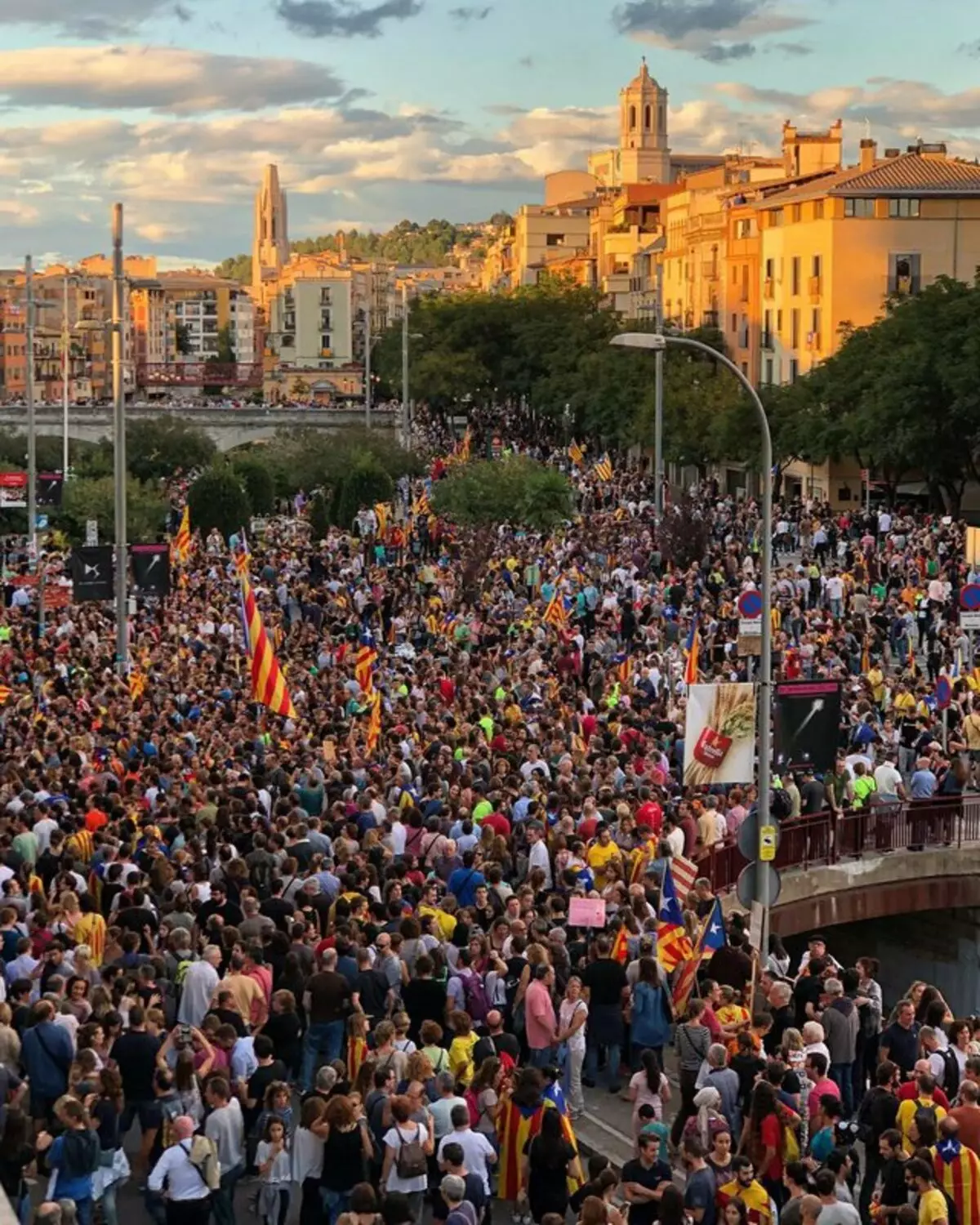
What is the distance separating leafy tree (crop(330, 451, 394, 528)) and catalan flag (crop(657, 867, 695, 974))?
52.9 meters

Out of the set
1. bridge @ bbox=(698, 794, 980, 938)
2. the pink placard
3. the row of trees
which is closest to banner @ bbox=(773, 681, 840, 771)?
bridge @ bbox=(698, 794, 980, 938)

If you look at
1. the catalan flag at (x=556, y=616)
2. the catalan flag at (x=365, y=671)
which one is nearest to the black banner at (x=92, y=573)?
the catalan flag at (x=365, y=671)

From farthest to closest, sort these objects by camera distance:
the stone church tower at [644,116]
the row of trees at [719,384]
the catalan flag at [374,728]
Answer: the stone church tower at [644,116]
the row of trees at [719,384]
the catalan flag at [374,728]

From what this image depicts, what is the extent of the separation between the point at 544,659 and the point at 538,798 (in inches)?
463

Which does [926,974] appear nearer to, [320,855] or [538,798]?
[538,798]

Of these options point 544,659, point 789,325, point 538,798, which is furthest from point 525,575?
point 789,325

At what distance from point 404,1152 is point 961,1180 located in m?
3.13

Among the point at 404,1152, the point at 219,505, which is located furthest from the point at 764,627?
the point at 219,505

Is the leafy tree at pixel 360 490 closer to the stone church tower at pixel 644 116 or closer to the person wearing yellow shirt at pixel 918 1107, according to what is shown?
the person wearing yellow shirt at pixel 918 1107

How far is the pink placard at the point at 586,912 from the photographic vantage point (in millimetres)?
17016

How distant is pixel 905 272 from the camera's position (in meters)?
75.1

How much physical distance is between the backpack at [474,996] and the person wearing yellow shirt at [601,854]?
10.7ft

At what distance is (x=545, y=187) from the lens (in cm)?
18450

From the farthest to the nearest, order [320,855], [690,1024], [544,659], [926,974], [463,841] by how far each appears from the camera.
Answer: [544,659], [926,974], [463,841], [320,855], [690,1024]
